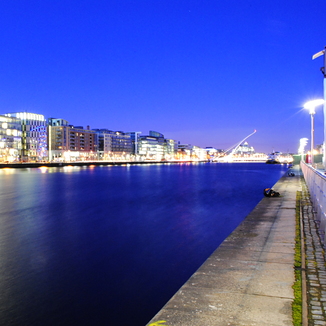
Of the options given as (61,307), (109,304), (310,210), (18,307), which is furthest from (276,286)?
(310,210)

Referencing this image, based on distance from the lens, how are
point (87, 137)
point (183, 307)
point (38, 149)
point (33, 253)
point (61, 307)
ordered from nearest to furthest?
1. point (183, 307)
2. point (61, 307)
3. point (33, 253)
4. point (38, 149)
5. point (87, 137)

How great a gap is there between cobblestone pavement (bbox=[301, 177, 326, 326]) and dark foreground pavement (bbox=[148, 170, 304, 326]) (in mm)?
91

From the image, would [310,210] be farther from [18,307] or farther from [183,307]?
[18,307]

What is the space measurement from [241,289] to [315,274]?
5.59 feet

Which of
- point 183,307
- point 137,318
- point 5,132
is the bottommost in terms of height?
point 137,318

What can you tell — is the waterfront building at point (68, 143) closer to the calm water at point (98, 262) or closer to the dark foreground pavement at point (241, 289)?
the calm water at point (98, 262)

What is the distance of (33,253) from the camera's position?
12.6 m

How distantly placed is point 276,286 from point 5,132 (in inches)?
5685

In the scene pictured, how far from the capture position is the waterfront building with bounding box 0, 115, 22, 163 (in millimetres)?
130625

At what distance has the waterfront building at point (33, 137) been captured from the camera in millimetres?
145750

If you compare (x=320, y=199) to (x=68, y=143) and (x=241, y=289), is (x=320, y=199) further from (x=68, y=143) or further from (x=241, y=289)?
(x=68, y=143)

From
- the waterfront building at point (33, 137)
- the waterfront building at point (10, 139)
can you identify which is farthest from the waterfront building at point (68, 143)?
the waterfront building at point (10, 139)

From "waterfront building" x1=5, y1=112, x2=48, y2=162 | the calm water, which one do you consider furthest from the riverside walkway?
"waterfront building" x1=5, y1=112, x2=48, y2=162

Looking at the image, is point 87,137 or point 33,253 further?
point 87,137
